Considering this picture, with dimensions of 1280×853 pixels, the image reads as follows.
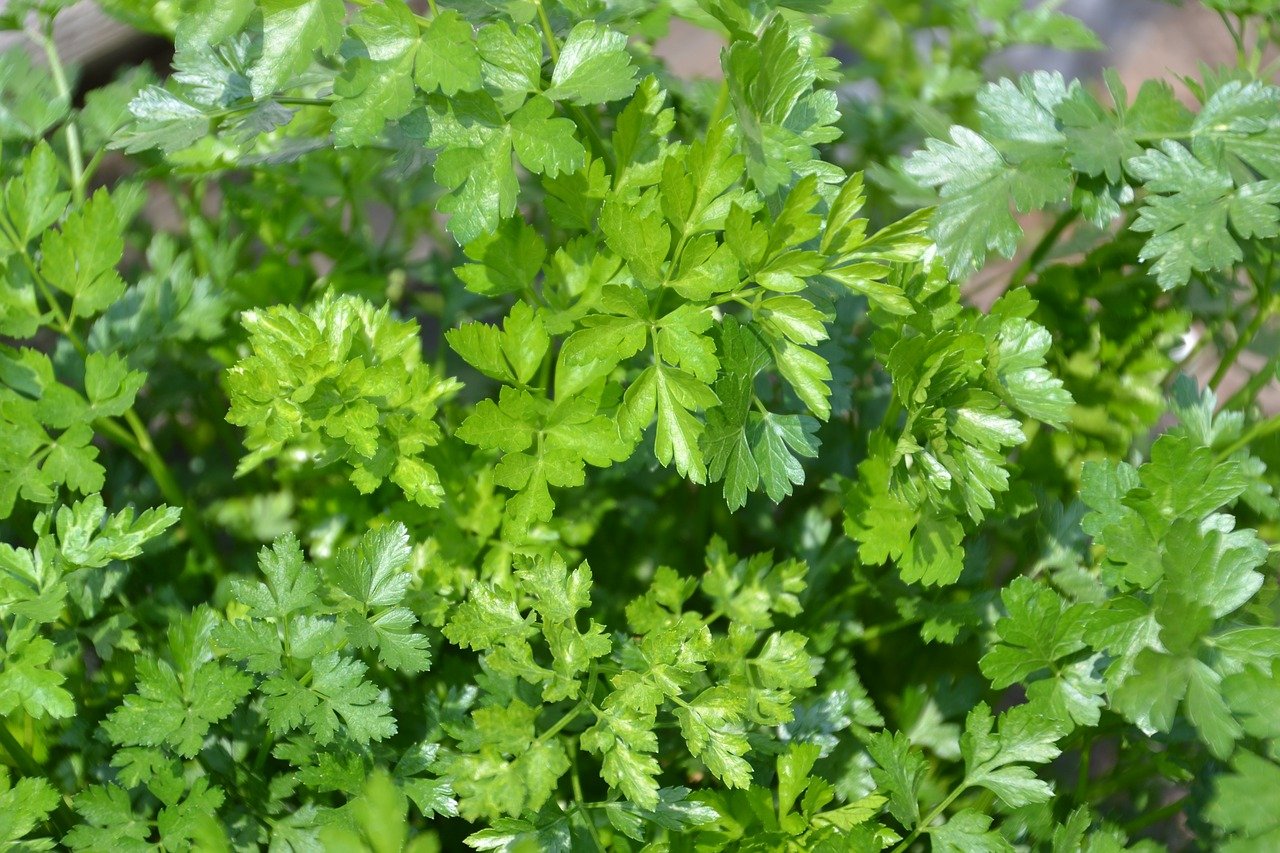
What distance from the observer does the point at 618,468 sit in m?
1.21

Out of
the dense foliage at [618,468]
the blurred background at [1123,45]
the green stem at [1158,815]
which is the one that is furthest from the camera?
the blurred background at [1123,45]

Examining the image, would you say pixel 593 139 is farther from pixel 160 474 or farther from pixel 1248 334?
pixel 1248 334

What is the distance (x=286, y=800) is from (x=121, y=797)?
19 centimetres

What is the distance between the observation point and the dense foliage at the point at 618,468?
3.08ft

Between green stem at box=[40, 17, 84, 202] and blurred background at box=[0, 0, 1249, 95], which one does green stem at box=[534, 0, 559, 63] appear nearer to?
green stem at box=[40, 17, 84, 202]

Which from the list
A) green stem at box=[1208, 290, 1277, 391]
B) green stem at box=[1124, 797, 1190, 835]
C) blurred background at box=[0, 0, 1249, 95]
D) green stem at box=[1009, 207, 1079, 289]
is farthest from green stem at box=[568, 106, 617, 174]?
blurred background at box=[0, 0, 1249, 95]

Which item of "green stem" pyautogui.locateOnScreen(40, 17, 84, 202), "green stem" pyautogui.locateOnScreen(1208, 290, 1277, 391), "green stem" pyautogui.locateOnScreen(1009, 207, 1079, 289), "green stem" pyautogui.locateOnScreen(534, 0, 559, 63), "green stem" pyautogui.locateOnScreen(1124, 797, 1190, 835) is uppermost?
"green stem" pyautogui.locateOnScreen(534, 0, 559, 63)

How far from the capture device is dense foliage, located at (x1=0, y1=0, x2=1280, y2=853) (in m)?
0.94

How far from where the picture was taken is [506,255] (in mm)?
1056

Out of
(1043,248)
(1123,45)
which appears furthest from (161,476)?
(1123,45)

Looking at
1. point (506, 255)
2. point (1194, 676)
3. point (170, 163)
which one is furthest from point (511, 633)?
point (170, 163)

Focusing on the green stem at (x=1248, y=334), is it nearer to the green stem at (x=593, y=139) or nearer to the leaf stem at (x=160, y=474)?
the green stem at (x=593, y=139)

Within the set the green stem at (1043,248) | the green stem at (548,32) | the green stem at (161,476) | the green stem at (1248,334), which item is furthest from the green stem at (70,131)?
the green stem at (1248,334)

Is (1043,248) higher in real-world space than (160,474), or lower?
higher
